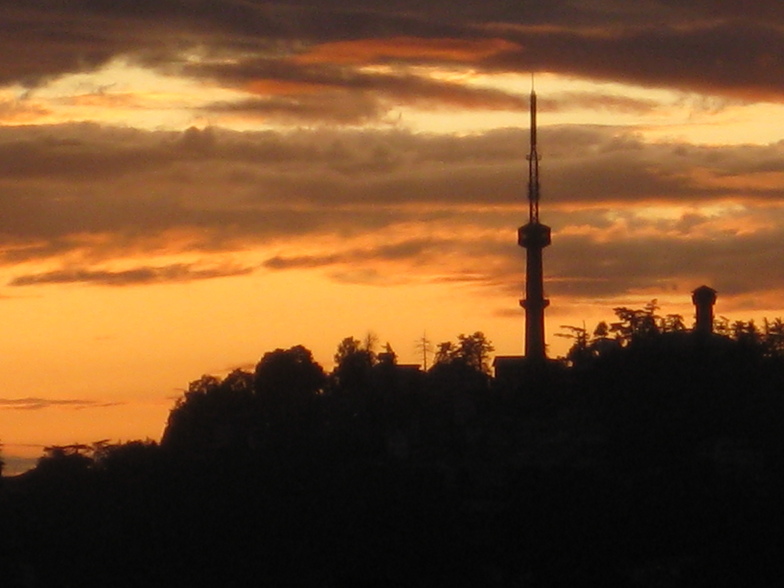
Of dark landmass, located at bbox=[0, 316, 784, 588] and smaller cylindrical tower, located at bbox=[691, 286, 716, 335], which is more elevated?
smaller cylindrical tower, located at bbox=[691, 286, 716, 335]

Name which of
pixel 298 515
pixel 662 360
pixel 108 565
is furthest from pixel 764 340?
pixel 108 565

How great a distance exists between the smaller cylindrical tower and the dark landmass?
4.60 ft

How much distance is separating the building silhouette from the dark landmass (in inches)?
131

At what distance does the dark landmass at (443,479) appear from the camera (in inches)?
5802

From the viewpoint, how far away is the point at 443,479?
15925 cm

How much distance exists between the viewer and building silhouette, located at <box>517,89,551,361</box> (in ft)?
565

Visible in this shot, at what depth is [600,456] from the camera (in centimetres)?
16375

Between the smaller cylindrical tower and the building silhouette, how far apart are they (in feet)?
41.6

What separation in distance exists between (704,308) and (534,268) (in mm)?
14829

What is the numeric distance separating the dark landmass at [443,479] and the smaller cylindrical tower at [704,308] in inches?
55.2

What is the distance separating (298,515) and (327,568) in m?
10.2

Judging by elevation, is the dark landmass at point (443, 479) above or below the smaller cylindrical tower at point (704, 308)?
below

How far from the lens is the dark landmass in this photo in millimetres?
147375

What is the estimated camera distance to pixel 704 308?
172750 millimetres
